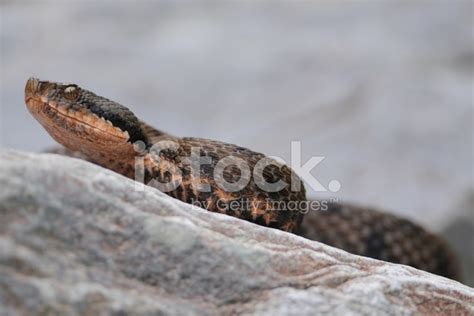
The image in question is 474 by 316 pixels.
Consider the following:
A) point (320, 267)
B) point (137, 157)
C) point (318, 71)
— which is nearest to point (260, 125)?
point (318, 71)

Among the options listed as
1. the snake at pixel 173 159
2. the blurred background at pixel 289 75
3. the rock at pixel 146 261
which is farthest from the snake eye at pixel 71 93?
the blurred background at pixel 289 75

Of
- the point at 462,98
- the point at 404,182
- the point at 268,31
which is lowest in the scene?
the point at 404,182

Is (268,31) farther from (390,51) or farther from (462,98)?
(462,98)

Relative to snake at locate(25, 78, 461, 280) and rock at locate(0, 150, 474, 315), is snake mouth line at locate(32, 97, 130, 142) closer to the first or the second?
snake at locate(25, 78, 461, 280)

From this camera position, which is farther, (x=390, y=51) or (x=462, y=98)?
(x=390, y=51)

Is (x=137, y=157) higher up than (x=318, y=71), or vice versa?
(x=318, y=71)

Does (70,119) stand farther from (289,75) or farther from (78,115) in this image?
(289,75)
